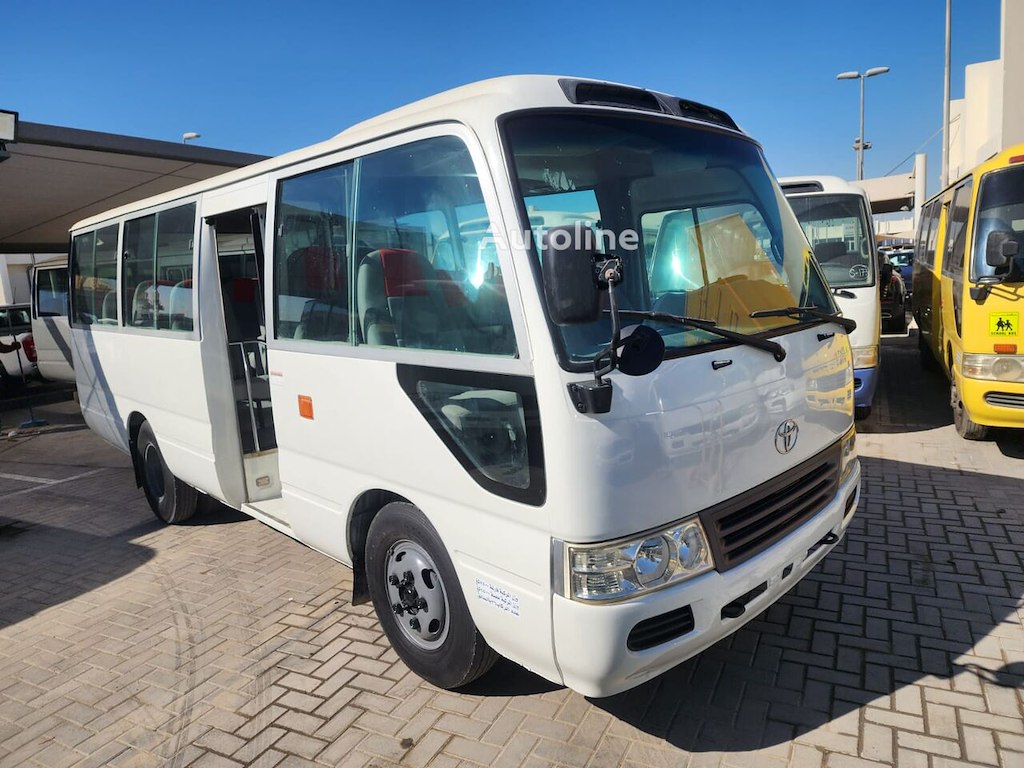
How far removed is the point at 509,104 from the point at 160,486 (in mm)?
5144

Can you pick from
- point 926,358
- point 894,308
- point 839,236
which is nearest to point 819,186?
point 839,236

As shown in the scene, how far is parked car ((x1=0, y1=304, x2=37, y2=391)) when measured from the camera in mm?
14484

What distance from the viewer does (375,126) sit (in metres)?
3.32

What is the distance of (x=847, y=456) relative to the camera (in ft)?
12.1

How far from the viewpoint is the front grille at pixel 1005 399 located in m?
6.13

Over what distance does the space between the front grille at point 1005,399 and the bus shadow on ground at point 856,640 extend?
4.66 ft

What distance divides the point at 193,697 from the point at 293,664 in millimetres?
496

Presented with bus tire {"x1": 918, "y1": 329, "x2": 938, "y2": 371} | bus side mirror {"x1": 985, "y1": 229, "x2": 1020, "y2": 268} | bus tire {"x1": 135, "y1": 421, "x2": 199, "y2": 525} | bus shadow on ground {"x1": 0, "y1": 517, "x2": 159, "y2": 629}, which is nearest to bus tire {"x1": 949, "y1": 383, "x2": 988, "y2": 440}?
bus side mirror {"x1": 985, "y1": 229, "x2": 1020, "y2": 268}

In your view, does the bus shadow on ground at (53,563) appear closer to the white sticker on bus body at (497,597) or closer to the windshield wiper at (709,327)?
the white sticker on bus body at (497,597)

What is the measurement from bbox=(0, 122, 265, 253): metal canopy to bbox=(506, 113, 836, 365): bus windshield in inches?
344

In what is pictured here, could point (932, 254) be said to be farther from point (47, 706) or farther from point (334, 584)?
point (47, 706)

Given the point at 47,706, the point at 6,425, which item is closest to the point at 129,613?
the point at 47,706

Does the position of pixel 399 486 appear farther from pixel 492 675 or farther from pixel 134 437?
pixel 134 437

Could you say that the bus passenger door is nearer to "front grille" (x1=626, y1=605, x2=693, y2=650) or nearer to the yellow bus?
"front grille" (x1=626, y1=605, x2=693, y2=650)
